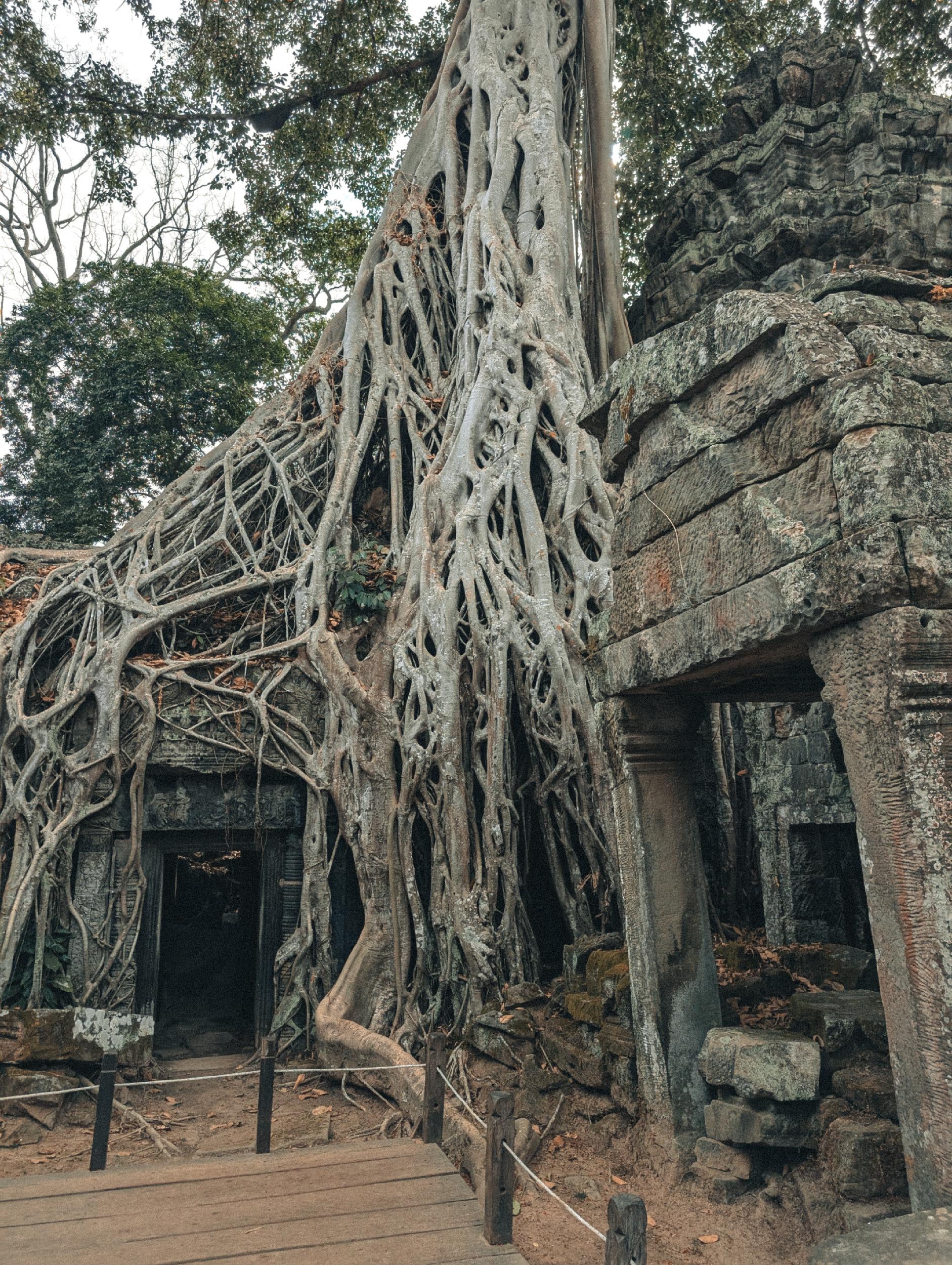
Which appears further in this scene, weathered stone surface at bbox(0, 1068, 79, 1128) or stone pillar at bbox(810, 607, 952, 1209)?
weathered stone surface at bbox(0, 1068, 79, 1128)

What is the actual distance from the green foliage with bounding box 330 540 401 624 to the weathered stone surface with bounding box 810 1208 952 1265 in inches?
192

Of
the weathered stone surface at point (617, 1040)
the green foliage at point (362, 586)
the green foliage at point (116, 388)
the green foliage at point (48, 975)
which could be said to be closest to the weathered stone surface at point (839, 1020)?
the weathered stone surface at point (617, 1040)

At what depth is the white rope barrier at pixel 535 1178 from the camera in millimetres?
2170

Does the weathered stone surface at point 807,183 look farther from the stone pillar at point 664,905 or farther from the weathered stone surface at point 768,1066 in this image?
the weathered stone surface at point 768,1066

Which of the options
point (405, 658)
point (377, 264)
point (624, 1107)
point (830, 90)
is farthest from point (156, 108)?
point (624, 1107)

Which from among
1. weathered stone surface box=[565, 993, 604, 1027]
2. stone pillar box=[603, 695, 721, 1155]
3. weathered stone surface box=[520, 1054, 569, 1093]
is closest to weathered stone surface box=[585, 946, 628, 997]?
weathered stone surface box=[565, 993, 604, 1027]

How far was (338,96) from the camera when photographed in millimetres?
9195

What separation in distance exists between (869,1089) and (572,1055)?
135 cm

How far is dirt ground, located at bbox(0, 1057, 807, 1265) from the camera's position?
263 centimetres

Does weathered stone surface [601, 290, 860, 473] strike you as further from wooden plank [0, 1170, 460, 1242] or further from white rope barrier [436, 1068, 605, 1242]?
wooden plank [0, 1170, 460, 1242]

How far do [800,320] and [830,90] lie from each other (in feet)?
18.7

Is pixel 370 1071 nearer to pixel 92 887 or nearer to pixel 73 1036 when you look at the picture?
pixel 73 1036

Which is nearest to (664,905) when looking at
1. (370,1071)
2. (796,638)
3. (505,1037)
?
(796,638)

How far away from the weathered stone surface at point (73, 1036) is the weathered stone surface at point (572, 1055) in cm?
281
